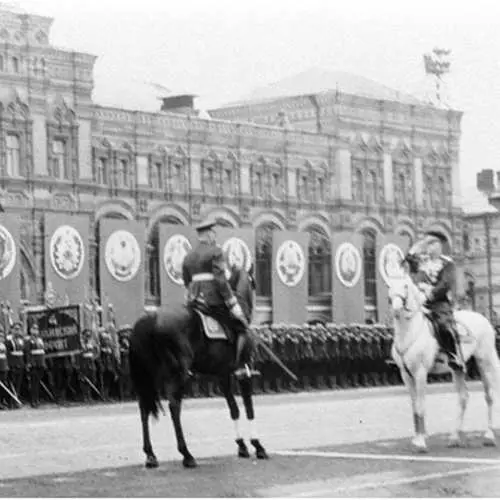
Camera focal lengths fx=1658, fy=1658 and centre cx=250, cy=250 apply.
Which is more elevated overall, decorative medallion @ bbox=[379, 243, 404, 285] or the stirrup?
decorative medallion @ bbox=[379, 243, 404, 285]

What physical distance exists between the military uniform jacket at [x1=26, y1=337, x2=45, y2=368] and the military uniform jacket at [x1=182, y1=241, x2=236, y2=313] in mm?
13276

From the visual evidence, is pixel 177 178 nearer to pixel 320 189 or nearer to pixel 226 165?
pixel 226 165

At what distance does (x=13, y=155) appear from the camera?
42.5 m

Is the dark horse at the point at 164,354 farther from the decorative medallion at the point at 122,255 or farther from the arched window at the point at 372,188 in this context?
the arched window at the point at 372,188

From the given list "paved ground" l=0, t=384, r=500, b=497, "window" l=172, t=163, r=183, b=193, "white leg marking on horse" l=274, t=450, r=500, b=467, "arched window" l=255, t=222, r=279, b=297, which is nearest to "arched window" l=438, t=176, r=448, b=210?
"arched window" l=255, t=222, r=279, b=297

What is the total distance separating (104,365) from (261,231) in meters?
21.6

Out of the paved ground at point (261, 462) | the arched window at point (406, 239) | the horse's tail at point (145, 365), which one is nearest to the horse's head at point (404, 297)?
the paved ground at point (261, 462)

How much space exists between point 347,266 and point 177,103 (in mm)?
7781

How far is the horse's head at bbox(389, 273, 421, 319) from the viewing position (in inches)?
579

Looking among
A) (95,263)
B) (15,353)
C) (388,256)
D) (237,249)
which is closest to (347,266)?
(388,256)

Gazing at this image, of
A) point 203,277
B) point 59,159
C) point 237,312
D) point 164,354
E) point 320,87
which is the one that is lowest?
point 164,354

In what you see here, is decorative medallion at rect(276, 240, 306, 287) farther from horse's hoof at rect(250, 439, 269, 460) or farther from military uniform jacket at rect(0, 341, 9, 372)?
horse's hoof at rect(250, 439, 269, 460)

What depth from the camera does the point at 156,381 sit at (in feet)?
44.5

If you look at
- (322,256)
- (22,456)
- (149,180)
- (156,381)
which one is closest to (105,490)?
(156,381)
